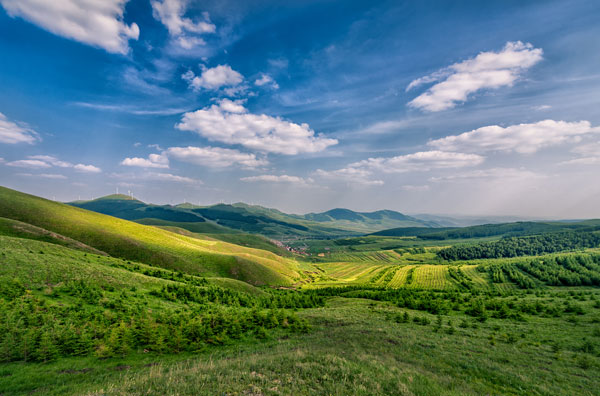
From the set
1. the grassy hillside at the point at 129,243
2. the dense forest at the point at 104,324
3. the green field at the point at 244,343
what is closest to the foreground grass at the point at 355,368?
the green field at the point at 244,343

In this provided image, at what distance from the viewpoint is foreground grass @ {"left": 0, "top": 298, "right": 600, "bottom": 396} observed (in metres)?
10.9

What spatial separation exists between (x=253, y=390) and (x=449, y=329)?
84.8ft

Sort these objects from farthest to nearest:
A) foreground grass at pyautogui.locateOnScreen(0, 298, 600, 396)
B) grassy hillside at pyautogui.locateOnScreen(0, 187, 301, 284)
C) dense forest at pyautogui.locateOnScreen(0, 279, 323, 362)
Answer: grassy hillside at pyautogui.locateOnScreen(0, 187, 301, 284), dense forest at pyautogui.locateOnScreen(0, 279, 323, 362), foreground grass at pyautogui.locateOnScreen(0, 298, 600, 396)

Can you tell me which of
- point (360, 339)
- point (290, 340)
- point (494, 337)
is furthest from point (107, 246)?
point (494, 337)

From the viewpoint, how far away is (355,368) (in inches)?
506

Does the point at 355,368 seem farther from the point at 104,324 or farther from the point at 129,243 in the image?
the point at 129,243

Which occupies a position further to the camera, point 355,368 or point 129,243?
point 129,243

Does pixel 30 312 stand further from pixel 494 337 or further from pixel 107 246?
pixel 107 246

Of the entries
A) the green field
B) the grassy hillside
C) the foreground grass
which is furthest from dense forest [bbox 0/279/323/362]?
the grassy hillside

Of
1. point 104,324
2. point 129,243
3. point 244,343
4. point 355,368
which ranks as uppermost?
point 355,368

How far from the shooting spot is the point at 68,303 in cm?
2245

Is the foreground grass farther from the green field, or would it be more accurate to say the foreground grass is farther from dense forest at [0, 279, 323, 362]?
dense forest at [0, 279, 323, 362]

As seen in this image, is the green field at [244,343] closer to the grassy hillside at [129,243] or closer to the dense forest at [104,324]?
the dense forest at [104,324]

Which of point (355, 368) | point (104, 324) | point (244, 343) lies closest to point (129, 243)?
point (104, 324)
